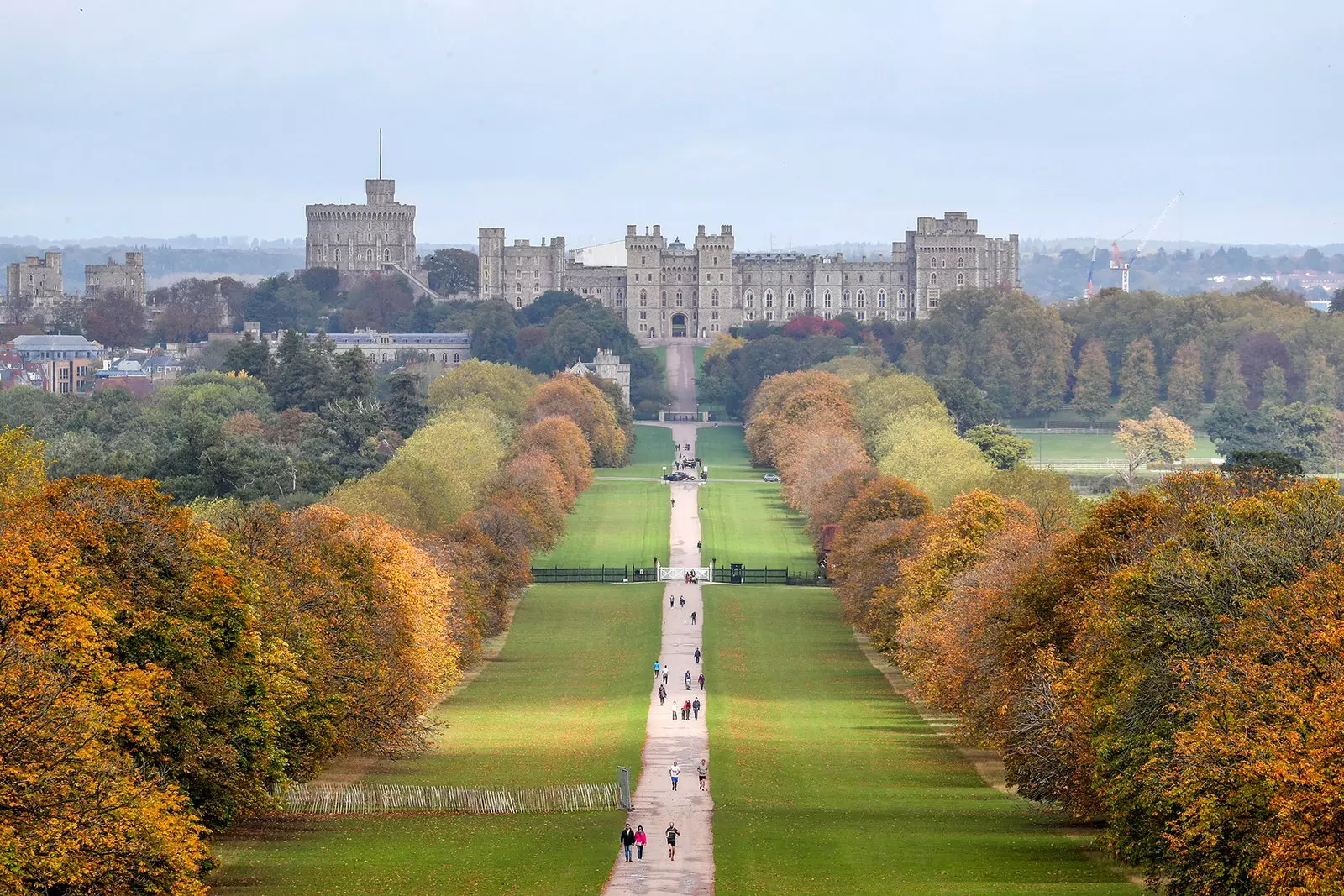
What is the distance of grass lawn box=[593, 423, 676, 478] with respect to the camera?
12175 cm

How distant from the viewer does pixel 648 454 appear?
133125 millimetres

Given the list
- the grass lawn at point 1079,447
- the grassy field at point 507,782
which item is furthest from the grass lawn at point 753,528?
the grass lawn at point 1079,447

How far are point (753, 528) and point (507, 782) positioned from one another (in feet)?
176

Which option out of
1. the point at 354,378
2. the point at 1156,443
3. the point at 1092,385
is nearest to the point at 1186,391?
the point at 1092,385

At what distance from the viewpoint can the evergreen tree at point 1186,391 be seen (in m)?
150

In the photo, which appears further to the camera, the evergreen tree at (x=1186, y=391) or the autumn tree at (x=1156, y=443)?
the evergreen tree at (x=1186, y=391)

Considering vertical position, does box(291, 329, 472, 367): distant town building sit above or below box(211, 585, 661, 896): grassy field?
above

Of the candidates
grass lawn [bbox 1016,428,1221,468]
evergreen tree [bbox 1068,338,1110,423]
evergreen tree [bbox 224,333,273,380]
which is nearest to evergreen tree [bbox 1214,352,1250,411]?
grass lawn [bbox 1016,428,1221,468]

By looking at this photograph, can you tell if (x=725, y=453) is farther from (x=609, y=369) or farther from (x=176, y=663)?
(x=176, y=663)

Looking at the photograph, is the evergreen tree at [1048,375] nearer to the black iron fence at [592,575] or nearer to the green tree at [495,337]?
the green tree at [495,337]

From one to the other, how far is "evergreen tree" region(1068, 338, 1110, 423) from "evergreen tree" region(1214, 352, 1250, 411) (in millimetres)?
7196

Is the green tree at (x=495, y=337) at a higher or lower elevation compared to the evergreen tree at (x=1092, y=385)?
higher

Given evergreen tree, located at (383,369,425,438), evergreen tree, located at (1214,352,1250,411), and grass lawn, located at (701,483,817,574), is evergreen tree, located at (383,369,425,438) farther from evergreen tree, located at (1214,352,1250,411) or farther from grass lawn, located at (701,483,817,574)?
evergreen tree, located at (1214,352,1250,411)

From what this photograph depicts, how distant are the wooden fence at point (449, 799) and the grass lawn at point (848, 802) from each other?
7.79ft
